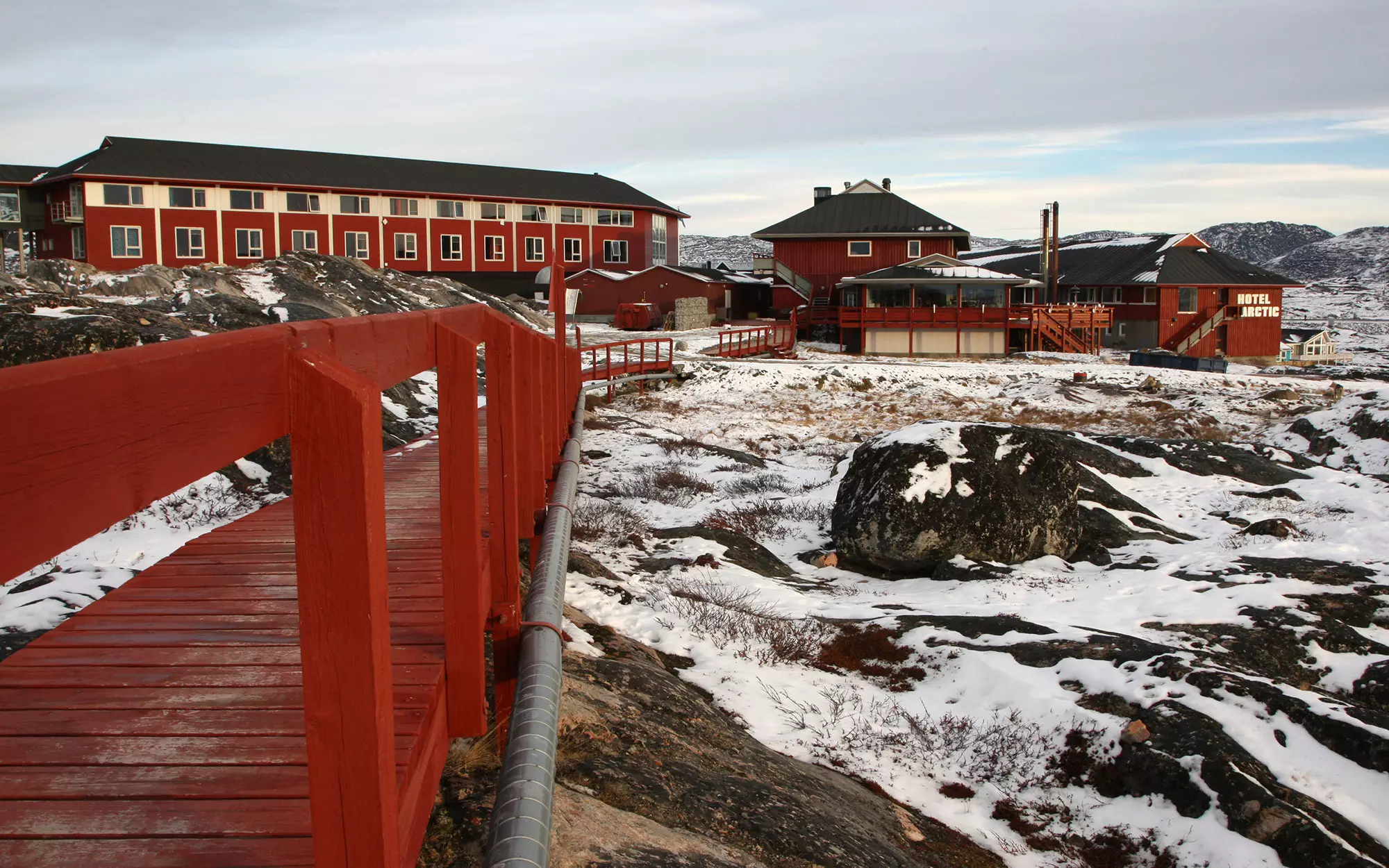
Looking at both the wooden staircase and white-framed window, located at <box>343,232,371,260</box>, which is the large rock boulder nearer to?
the wooden staircase

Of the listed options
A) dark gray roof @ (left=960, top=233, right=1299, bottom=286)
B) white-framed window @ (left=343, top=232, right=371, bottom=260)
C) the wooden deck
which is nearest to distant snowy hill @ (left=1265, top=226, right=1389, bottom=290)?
dark gray roof @ (left=960, top=233, right=1299, bottom=286)

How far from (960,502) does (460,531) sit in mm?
9276

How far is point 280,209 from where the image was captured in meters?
53.3

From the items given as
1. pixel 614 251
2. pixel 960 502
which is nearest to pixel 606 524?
pixel 960 502

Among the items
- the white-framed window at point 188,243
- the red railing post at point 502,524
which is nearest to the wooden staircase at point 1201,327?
the white-framed window at point 188,243

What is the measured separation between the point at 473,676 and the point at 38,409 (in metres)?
2.38

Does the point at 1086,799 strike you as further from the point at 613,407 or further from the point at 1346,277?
the point at 1346,277

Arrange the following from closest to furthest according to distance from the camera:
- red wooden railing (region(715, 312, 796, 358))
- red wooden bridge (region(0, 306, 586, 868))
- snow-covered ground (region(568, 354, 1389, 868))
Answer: red wooden bridge (region(0, 306, 586, 868)) → snow-covered ground (region(568, 354, 1389, 868)) → red wooden railing (region(715, 312, 796, 358))

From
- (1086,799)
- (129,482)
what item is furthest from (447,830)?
(1086,799)

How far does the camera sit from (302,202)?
5381 centimetres

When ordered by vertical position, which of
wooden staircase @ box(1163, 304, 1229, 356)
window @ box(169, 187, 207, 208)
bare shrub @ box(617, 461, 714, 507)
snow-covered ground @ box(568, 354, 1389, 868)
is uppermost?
window @ box(169, 187, 207, 208)

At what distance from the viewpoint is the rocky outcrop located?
13.0 ft

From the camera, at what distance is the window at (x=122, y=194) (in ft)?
161

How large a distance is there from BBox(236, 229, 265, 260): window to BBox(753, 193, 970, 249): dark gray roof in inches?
1042
